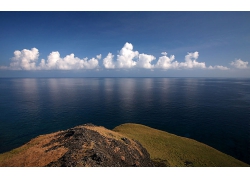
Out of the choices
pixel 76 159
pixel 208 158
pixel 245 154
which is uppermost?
pixel 76 159

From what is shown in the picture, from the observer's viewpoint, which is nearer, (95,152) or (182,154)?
(95,152)

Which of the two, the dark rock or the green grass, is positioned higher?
the dark rock

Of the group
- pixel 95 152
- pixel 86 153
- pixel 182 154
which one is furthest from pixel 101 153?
pixel 182 154

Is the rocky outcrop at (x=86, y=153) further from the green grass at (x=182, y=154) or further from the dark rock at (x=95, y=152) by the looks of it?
the green grass at (x=182, y=154)

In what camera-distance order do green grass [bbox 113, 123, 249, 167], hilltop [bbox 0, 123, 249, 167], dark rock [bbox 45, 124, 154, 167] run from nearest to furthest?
dark rock [bbox 45, 124, 154, 167]
hilltop [bbox 0, 123, 249, 167]
green grass [bbox 113, 123, 249, 167]

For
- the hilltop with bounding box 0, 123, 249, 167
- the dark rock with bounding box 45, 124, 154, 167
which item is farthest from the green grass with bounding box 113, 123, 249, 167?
the dark rock with bounding box 45, 124, 154, 167

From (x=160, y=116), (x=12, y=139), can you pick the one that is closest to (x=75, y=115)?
(x=12, y=139)

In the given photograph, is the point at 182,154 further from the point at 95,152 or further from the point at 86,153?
the point at 86,153

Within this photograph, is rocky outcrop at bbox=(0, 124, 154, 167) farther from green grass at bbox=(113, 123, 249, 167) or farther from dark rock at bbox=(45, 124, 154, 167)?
green grass at bbox=(113, 123, 249, 167)

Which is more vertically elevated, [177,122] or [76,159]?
[76,159]

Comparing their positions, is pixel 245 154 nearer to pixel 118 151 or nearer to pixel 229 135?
pixel 229 135

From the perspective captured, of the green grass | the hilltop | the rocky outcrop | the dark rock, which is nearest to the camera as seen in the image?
the dark rock
